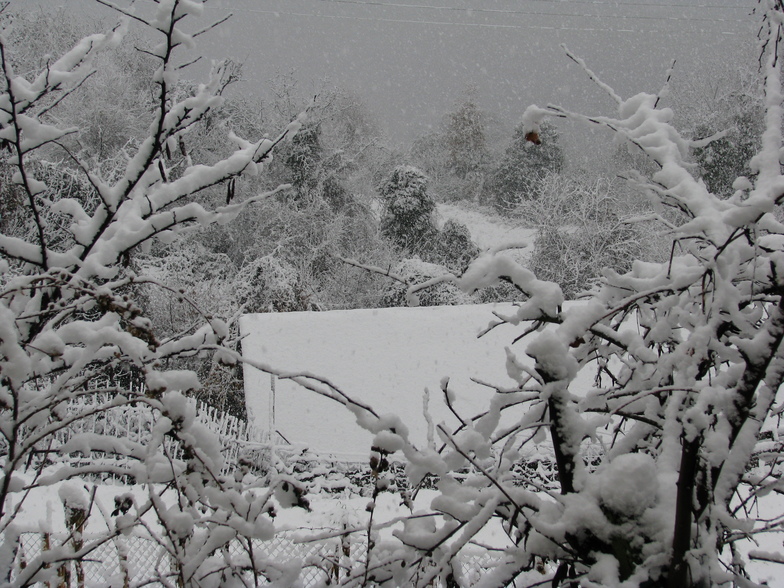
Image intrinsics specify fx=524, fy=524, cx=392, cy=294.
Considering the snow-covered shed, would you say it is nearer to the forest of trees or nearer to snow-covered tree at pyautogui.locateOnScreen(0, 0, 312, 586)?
snow-covered tree at pyautogui.locateOnScreen(0, 0, 312, 586)

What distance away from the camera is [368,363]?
33.4 ft

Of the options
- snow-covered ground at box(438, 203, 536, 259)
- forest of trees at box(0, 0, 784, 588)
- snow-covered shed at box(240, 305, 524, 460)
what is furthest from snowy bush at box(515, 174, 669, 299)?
forest of trees at box(0, 0, 784, 588)

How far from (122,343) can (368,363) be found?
354 inches

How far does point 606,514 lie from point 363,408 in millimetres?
503

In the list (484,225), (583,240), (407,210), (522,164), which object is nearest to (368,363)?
(583,240)

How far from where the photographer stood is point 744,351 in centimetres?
90

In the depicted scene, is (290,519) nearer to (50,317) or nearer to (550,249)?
(50,317)

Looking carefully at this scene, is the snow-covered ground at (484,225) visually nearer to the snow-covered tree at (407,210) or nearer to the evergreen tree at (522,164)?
the evergreen tree at (522,164)

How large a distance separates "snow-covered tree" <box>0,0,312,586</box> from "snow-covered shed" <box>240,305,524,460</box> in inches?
308

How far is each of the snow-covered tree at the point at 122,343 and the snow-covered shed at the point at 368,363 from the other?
7817mm

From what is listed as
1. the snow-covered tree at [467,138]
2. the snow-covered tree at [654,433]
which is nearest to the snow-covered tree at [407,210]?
the snow-covered tree at [467,138]

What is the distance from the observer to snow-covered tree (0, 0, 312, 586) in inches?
42.8

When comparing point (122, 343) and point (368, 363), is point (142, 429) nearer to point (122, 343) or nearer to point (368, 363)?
point (368, 363)

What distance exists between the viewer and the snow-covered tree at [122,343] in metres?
1.09
